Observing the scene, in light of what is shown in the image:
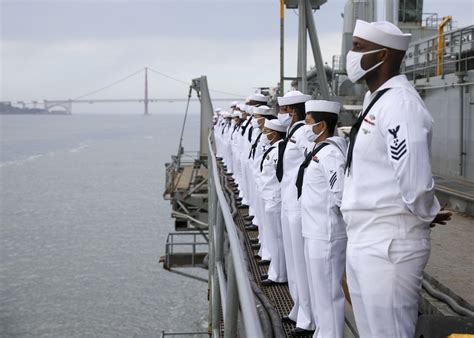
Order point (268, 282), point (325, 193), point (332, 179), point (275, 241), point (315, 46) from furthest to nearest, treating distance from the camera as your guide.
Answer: point (315, 46), point (275, 241), point (268, 282), point (325, 193), point (332, 179)

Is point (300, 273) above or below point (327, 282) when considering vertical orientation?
below

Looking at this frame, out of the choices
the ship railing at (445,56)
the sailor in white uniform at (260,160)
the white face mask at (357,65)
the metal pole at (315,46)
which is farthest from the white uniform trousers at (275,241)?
the ship railing at (445,56)

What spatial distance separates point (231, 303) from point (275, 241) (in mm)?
3371

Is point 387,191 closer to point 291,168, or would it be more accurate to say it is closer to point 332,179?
point 332,179

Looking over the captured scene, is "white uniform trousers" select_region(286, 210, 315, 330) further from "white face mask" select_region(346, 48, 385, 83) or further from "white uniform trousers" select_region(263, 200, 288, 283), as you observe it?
"white face mask" select_region(346, 48, 385, 83)

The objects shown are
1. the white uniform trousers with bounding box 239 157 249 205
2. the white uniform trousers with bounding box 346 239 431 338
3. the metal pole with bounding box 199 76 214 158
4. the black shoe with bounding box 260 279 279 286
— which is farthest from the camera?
the metal pole with bounding box 199 76 214 158

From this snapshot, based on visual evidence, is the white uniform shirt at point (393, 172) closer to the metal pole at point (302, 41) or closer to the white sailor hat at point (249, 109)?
the white sailor hat at point (249, 109)

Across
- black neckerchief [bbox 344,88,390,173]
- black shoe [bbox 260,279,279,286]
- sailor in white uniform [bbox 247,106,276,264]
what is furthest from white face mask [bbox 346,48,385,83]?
sailor in white uniform [bbox 247,106,276,264]

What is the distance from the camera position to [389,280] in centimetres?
247

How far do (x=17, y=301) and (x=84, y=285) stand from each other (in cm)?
338

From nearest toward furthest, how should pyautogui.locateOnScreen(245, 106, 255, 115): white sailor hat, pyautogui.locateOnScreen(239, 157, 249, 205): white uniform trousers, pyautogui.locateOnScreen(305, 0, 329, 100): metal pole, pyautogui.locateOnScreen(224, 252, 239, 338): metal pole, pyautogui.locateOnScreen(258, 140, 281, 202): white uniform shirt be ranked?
pyautogui.locateOnScreen(224, 252, 239, 338): metal pole → pyautogui.locateOnScreen(258, 140, 281, 202): white uniform shirt → pyautogui.locateOnScreen(239, 157, 249, 205): white uniform trousers → pyautogui.locateOnScreen(245, 106, 255, 115): white sailor hat → pyautogui.locateOnScreen(305, 0, 329, 100): metal pole

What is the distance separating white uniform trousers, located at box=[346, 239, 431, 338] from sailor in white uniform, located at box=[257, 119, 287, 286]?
2.95m

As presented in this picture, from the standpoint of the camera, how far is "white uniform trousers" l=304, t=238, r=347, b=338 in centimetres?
355

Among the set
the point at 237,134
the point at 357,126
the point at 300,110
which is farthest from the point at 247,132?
the point at 357,126
